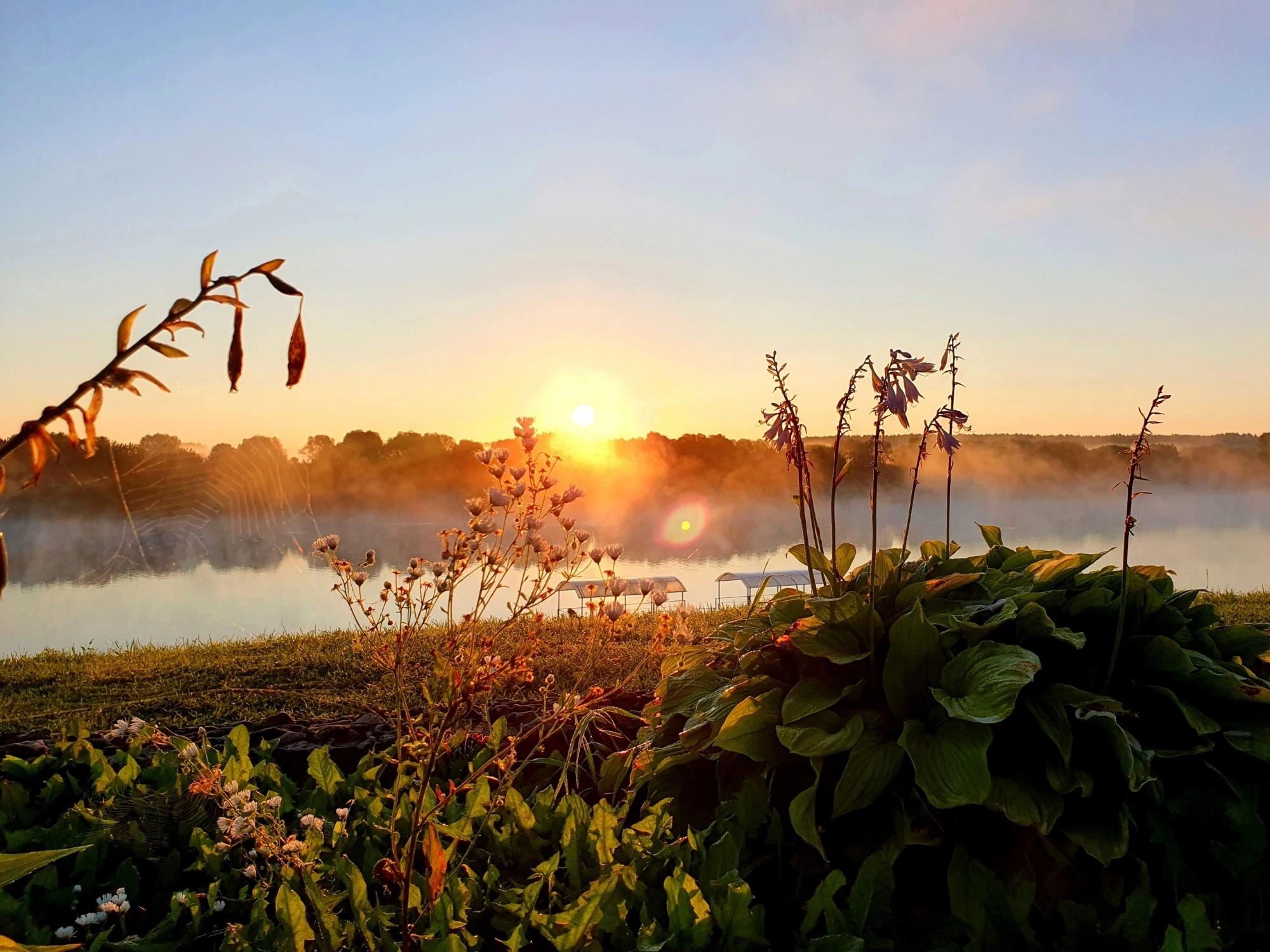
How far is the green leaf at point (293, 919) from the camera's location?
65.7 inches

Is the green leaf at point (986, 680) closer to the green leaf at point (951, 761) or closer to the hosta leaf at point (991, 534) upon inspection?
the green leaf at point (951, 761)

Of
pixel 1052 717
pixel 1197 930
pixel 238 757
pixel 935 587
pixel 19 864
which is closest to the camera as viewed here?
pixel 19 864

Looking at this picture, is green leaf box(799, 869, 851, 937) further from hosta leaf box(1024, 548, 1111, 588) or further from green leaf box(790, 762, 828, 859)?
hosta leaf box(1024, 548, 1111, 588)

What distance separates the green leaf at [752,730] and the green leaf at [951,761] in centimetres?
32

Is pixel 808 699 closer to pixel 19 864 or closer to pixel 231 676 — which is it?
pixel 19 864

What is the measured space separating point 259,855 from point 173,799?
383 millimetres

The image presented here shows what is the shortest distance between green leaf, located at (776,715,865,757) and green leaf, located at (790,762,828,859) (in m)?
0.05

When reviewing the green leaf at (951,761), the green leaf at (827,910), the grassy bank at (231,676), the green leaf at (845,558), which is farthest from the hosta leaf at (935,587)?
the grassy bank at (231,676)

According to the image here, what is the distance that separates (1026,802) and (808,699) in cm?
52

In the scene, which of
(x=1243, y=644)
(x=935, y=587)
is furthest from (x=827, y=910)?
(x=1243, y=644)

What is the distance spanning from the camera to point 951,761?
2.02 m

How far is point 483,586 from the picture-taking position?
1974 mm

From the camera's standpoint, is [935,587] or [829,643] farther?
[935,587]

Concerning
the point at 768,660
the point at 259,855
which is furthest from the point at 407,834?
the point at 768,660
